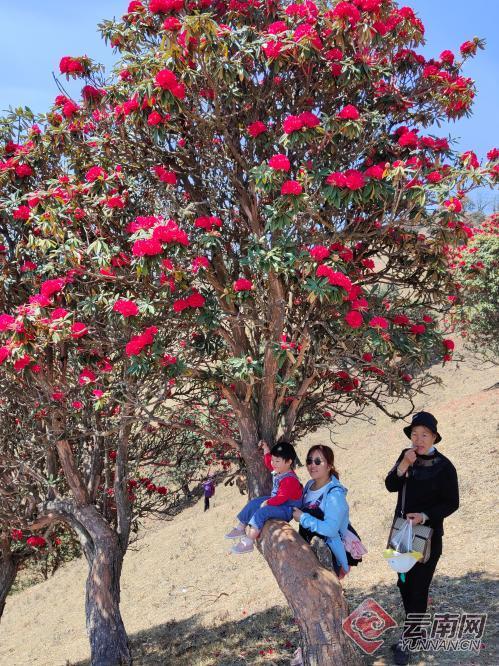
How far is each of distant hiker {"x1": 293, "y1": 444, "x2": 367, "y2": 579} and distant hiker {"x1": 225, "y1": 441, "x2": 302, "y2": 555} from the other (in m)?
0.13

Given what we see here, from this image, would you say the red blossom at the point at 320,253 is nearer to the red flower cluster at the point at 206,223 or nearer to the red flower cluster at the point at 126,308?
the red flower cluster at the point at 206,223

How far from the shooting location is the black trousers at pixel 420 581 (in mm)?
4312

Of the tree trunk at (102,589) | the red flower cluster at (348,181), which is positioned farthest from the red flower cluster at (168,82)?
the tree trunk at (102,589)

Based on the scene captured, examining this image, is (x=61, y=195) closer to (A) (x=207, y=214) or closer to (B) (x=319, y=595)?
(A) (x=207, y=214)

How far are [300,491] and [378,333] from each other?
1320 millimetres

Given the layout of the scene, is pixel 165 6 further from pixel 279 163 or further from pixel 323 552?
pixel 323 552

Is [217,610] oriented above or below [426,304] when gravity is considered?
below

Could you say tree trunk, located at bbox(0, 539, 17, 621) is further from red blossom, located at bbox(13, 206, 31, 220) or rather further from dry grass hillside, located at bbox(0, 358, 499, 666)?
red blossom, located at bbox(13, 206, 31, 220)

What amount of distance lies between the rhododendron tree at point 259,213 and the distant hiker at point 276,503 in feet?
0.48

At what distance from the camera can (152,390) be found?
5.46 meters

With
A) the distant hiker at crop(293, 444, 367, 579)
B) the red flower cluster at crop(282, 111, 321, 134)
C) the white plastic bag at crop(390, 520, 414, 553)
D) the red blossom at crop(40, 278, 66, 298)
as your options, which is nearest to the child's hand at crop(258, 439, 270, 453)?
the distant hiker at crop(293, 444, 367, 579)

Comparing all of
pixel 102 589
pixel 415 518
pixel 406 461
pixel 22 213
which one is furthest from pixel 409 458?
pixel 102 589

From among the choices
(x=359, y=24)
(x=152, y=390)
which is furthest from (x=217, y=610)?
(x=359, y=24)

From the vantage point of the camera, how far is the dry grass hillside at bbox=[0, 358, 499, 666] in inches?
256
